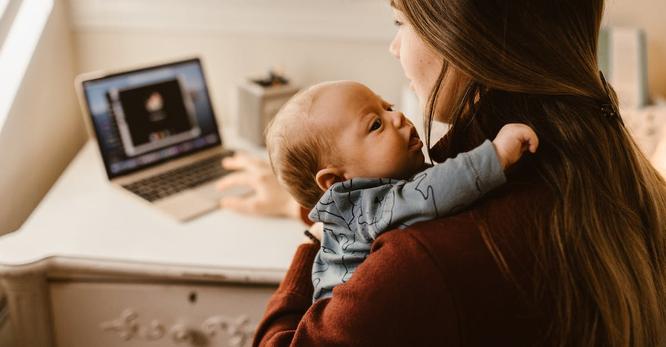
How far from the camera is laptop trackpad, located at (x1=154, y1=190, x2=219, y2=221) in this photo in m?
1.29

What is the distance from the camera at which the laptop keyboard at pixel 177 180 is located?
137 cm

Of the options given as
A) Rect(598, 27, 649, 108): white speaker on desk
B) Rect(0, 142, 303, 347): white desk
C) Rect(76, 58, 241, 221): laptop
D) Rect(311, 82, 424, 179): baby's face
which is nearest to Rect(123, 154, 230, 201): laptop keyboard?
Rect(76, 58, 241, 221): laptop

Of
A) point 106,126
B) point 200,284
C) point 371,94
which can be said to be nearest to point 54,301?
point 200,284

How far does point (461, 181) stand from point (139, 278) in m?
0.71

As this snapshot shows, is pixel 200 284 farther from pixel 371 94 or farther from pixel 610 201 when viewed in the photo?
pixel 610 201

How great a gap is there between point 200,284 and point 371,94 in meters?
0.52

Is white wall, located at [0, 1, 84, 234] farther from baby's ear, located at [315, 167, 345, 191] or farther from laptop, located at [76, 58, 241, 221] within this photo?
A: baby's ear, located at [315, 167, 345, 191]

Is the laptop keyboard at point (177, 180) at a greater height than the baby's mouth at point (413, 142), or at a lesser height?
lesser

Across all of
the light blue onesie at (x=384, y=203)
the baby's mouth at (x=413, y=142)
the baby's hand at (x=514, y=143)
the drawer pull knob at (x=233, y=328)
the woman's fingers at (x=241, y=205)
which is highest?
the baby's hand at (x=514, y=143)

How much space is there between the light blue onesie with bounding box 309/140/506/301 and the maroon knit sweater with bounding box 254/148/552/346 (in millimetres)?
24

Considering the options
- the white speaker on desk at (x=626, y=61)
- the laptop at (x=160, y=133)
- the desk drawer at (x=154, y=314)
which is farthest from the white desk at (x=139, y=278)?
the white speaker on desk at (x=626, y=61)

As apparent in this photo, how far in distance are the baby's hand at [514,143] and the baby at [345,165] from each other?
3.0 inches

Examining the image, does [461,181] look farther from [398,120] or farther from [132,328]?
[132,328]

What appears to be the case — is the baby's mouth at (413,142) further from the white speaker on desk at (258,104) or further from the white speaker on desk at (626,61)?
the white speaker on desk at (626,61)
